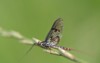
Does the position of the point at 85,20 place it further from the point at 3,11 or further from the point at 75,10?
the point at 3,11

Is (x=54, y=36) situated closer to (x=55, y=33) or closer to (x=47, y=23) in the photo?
(x=55, y=33)

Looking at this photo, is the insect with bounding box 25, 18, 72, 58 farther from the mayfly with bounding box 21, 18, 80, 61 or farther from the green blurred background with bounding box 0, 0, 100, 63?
the green blurred background with bounding box 0, 0, 100, 63

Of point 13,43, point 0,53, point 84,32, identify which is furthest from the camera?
point 84,32

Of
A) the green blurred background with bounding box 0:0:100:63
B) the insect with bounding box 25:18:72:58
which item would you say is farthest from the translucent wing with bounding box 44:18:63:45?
the green blurred background with bounding box 0:0:100:63

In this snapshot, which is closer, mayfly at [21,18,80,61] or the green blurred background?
mayfly at [21,18,80,61]

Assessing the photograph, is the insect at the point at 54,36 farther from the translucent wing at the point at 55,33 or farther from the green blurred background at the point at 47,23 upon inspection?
the green blurred background at the point at 47,23

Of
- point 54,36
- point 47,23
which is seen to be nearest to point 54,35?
point 54,36

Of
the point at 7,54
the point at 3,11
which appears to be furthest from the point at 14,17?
the point at 7,54

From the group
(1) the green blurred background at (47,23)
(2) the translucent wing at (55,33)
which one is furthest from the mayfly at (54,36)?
(1) the green blurred background at (47,23)
